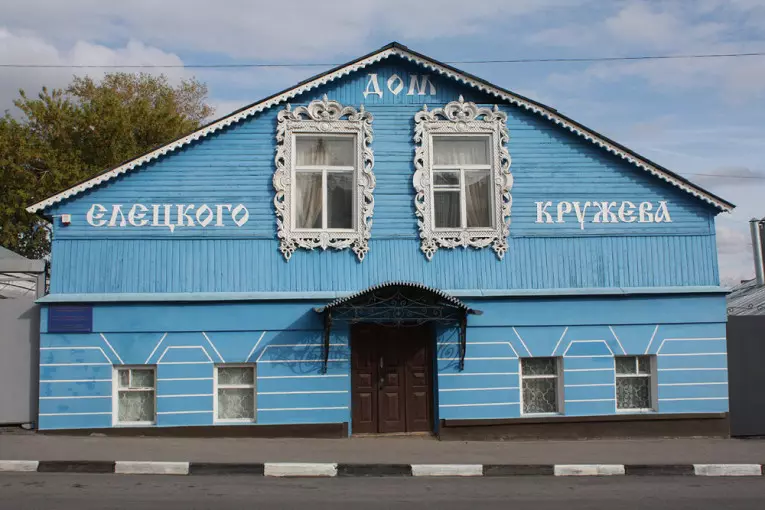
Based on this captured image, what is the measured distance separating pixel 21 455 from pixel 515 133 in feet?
32.0

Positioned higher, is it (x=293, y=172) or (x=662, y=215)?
(x=293, y=172)

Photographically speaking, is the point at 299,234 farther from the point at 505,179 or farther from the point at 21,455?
the point at 21,455

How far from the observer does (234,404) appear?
517 inches

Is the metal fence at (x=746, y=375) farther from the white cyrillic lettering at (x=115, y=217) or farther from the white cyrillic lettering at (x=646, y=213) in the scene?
the white cyrillic lettering at (x=115, y=217)

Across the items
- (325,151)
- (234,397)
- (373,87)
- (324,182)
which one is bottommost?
(234,397)

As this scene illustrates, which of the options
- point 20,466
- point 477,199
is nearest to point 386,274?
point 477,199

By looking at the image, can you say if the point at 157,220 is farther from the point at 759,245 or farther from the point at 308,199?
the point at 759,245

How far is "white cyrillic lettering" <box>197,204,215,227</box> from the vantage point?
43.1ft

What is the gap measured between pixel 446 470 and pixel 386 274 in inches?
154

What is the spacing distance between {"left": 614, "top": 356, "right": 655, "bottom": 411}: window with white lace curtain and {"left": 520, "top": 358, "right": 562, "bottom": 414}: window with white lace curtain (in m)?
1.13

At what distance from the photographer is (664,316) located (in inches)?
534

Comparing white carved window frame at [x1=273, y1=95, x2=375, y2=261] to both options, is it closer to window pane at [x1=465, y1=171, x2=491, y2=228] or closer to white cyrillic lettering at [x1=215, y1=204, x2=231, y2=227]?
white cyrillic lettering at [x1=215, y1=204, x2=231, y2=227]

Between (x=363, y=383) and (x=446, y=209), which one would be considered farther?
(x=446, y=209)

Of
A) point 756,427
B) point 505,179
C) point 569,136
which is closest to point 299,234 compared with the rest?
point 505,179
